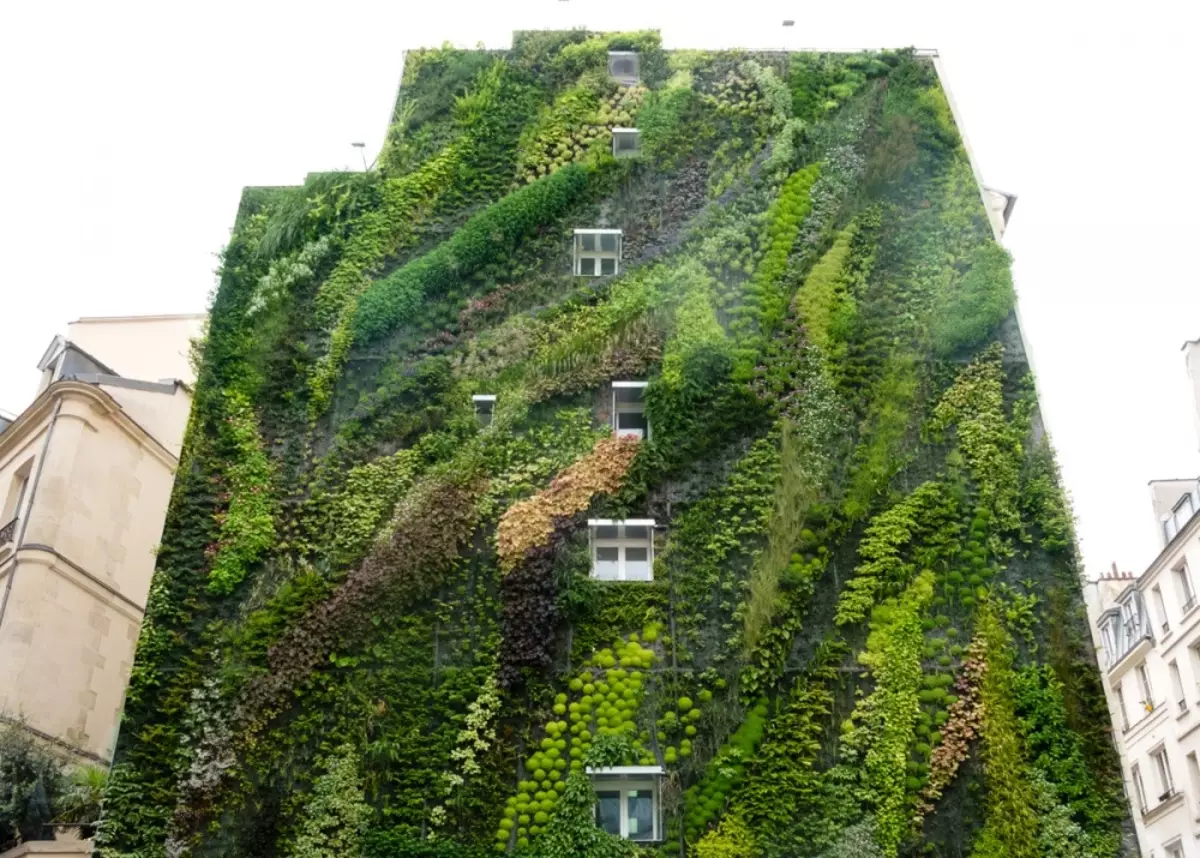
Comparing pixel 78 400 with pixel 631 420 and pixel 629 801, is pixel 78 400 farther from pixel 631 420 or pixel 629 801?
pixel 629 801

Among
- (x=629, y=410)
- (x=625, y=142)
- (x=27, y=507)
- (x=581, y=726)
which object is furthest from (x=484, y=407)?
(x=27, y=507)

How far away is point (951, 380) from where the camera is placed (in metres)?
22.5

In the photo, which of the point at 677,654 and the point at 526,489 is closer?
the point at 677,654

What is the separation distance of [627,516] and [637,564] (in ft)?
2.52

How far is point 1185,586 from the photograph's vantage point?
110ft

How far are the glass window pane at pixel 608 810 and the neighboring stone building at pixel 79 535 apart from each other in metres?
9.72

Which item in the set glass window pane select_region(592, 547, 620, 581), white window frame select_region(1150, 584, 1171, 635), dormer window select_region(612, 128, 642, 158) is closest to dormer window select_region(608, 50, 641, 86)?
dormer window select_region(612, 128, 642, 158)

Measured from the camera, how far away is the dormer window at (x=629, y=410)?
2261 centimetres

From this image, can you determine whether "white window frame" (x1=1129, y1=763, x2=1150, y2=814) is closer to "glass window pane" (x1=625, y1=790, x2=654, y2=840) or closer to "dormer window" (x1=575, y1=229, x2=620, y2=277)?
"glass window pane" (x1=625, y1=790, x2=654, y2=840)

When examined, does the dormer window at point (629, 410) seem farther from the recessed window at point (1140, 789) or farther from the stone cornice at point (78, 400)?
the recessed window at point (1140, 789)

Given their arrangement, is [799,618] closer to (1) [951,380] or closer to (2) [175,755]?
(1) [951,380]

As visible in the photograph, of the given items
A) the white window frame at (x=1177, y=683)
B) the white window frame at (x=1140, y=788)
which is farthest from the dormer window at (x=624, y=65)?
the white window frame at (x=1140, y=788)

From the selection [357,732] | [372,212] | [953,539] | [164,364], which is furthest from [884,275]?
[164,364]

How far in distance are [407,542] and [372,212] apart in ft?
23.6
